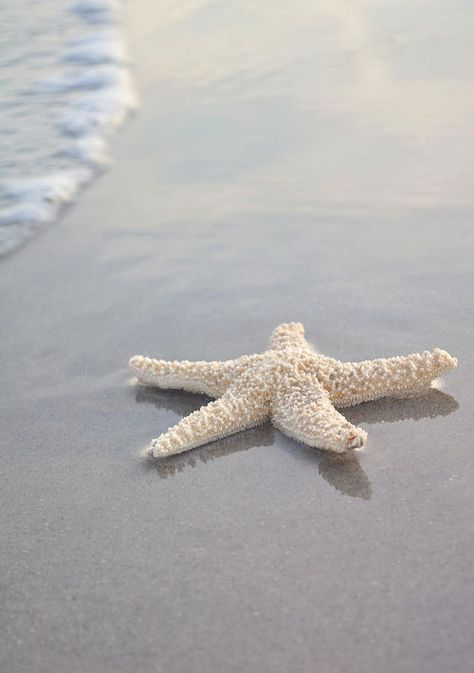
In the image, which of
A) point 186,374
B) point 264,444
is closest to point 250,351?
point 186,374

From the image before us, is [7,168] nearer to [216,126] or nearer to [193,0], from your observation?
[216,126]

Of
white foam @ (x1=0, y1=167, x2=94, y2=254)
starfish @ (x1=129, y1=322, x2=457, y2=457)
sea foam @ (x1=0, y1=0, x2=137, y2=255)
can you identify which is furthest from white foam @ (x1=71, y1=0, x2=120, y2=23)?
starfish @ (x1=129, y1=322, x2=457, y2=457)

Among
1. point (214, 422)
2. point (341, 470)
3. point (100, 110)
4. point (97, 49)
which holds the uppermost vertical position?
point (97, 49)

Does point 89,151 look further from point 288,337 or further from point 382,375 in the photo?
point 382,375

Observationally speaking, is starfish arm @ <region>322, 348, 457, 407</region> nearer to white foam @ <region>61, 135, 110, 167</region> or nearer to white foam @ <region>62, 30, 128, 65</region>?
white foam @ <region>61, 135, 110, 167</region>

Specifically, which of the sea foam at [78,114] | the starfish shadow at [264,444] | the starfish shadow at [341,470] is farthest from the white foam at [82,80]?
the starfish shadow at [341,470]

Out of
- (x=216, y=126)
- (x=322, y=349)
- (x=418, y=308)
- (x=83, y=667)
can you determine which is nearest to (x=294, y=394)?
(x=322, y=349)

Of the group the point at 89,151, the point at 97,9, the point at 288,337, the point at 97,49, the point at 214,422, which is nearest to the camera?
the point at 214,422
